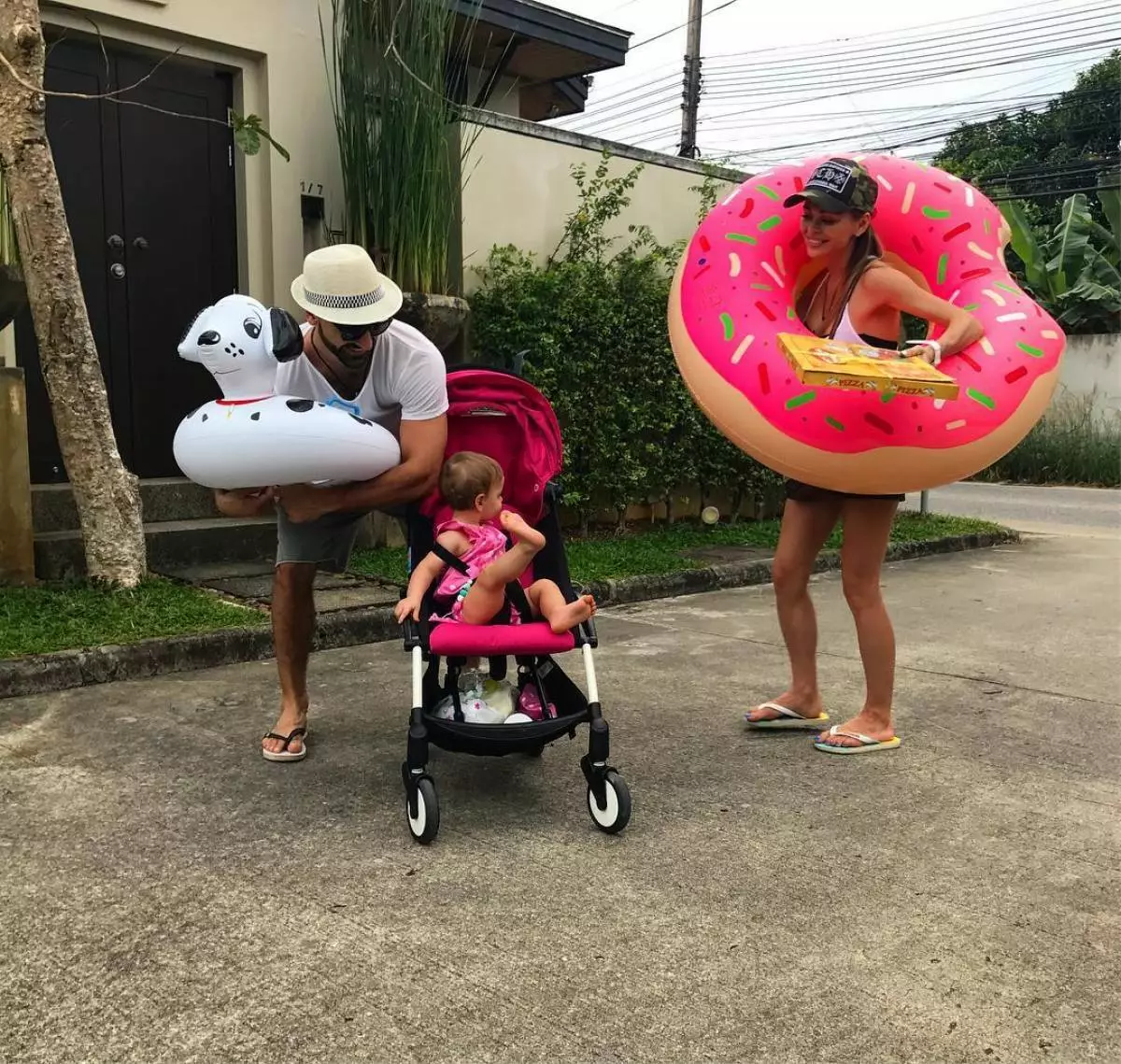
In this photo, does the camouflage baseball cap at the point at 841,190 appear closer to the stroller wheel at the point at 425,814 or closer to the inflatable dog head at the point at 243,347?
the inflatable dog head at the point at 243,347

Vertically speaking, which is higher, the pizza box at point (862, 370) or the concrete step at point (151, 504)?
the pizza box at point (862, 370)

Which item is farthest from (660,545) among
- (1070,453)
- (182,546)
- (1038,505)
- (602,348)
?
(1070,453)

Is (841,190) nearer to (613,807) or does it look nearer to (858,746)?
(858,746)

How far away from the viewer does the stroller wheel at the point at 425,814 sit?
111 inches

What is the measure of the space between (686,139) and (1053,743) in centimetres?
1841

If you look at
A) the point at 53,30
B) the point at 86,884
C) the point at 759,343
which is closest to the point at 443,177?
the point at 53,30

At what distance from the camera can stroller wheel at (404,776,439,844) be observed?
111 inches

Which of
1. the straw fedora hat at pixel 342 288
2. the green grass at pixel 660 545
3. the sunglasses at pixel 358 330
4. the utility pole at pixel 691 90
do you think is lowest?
the green grass at pixel 660 545

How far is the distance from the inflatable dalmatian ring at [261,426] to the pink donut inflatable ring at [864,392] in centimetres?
111

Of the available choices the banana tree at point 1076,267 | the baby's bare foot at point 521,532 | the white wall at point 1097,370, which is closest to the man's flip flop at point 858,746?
the baby's bare foot at point 521,532

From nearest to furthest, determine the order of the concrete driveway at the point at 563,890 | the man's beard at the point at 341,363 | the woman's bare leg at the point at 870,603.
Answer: the concrete driveway at the point at 563,890
the man's beard at the point at 341,363
the woman's bare leg at the point at 870,603

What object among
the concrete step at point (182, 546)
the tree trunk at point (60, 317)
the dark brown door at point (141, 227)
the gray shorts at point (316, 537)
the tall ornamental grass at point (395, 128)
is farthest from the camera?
the tall ornamental grass at point (395, 128)

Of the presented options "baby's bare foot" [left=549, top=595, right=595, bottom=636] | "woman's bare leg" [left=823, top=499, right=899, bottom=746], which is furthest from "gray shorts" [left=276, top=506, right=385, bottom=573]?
"woman's bare leg" [left=823, top=499, right=899, bottom=746]

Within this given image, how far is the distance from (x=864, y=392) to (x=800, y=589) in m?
0.91
